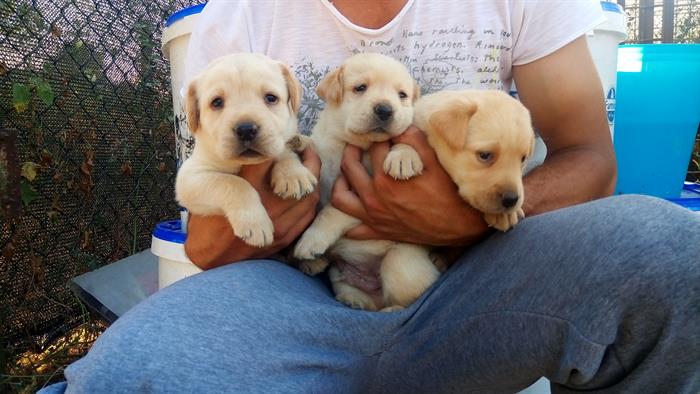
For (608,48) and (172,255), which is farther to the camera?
(608,48)

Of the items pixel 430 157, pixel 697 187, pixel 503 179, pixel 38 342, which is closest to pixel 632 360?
pixel 503 179

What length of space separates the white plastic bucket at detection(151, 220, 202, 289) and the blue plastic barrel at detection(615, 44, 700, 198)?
7.28 feet

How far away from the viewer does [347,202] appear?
1.87 meters

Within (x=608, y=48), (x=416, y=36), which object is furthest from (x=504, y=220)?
(x=608, y=48)

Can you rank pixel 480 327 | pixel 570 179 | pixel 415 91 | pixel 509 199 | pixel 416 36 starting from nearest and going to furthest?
pixel 480 327 → pixel 509 199 → pixel 570 179 → pixel 415 91 → pixel 416 36

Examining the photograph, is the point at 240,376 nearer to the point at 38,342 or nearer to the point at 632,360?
the point at 632,360

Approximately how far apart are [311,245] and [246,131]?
0.42 metres

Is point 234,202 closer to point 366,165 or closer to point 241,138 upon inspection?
point 241,138

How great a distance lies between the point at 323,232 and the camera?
1.87m

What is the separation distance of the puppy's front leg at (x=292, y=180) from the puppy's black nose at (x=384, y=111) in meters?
0.30

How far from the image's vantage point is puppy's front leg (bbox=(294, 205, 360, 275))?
1856mm

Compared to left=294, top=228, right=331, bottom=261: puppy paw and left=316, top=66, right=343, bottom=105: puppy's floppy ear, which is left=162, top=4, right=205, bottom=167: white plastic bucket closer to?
left=316, top=66, right=343, bottom=105: puppy's floppy ear

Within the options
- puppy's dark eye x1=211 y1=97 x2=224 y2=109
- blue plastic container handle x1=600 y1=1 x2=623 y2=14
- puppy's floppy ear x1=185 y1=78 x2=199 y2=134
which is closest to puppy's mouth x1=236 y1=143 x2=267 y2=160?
puppy's dark eye x1=211 y1=97 x2=224 y2=109

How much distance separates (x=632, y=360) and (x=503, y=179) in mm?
580
